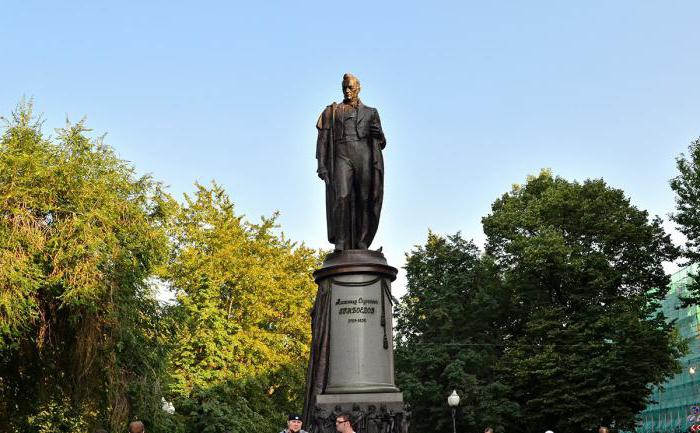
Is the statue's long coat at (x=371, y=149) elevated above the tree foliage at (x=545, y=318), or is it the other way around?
the tree foliage at (x=545, y=318)

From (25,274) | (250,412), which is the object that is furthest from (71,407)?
(250,412)

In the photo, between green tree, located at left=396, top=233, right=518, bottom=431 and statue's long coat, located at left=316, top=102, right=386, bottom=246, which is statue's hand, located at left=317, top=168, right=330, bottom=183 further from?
green tree, located at left=396, top=233, right=518, bottom=431

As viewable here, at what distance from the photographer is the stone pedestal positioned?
34.4 feet

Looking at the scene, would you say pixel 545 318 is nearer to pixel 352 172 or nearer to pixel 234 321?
pixel 234 321

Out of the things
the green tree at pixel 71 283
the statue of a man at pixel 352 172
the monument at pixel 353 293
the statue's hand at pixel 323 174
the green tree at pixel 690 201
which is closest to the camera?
the monument at pixel 353 293

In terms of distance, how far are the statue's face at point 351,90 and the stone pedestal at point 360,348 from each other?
97.9 inches

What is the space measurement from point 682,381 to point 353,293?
6796 centimetres

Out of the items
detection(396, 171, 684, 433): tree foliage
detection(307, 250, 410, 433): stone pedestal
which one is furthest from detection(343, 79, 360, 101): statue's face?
detection(396, 171, 684, 433): tree foliage

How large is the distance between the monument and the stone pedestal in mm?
13

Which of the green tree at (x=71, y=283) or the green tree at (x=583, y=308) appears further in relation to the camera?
the green tree at (x=583, y=308)

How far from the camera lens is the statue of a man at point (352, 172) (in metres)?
12.2

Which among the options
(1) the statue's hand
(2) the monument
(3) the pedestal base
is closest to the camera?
(3) the pedestal base

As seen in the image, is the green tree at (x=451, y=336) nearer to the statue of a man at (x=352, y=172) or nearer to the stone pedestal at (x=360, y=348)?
the statue of a man at (x=352, y=172)

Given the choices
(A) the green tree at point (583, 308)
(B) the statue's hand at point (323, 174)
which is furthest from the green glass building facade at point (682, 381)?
(B) the statue's hand at point (323, 174)
